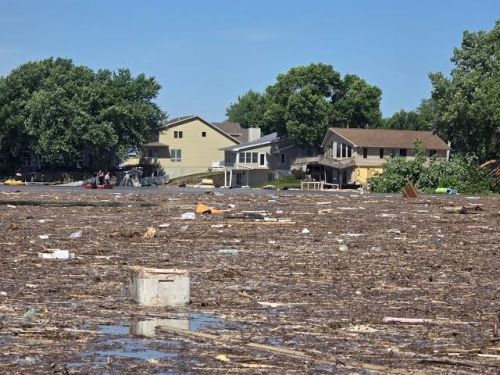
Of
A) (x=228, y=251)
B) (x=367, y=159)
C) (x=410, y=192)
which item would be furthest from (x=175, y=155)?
(x=228, y=251)

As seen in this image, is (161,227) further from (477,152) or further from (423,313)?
(477,152)

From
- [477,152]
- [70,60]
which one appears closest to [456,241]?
[477,152]

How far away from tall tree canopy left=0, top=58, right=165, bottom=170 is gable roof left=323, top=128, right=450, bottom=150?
19.4 metres

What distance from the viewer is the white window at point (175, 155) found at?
103 metres

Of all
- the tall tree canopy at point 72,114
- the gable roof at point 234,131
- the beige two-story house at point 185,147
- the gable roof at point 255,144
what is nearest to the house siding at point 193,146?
the beige two-story house at point 185,147

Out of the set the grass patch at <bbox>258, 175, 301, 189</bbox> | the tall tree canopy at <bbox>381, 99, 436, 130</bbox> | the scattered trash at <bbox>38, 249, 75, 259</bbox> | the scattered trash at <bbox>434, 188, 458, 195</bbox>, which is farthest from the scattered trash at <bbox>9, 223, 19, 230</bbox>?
the tall tree canopy at <bbox>381, 99, 436, 130</bbox>

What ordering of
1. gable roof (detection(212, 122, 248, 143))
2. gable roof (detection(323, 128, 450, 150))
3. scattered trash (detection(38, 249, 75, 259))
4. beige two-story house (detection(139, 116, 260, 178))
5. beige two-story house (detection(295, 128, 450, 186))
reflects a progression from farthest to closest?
gable roof (detection(212, 122, 248, 143)) → beige two-story house (detection(139, 116, 260, 178)) → gable roof (detection(323, 128, 450, 150)) → beige two-story house (detection(295, 128, 450, 186)) → scattered trash (detection(38, 249, 75, 259))

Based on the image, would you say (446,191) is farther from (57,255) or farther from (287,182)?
(57,255)

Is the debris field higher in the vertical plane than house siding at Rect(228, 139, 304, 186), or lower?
lower

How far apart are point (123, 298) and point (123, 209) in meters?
19.2

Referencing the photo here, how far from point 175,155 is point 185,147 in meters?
1.45

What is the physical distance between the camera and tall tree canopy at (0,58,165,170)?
286 ft

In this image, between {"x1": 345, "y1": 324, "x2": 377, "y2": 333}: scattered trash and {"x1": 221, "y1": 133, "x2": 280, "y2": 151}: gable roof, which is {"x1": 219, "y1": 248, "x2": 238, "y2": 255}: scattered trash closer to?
{"x1": 345, "y1": 324, "x2": 377, "y2": 333}: scattered trash

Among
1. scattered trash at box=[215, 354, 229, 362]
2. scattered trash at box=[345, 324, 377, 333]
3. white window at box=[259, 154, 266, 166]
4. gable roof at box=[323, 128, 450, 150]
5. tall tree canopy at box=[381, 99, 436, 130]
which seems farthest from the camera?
tall tree canopy at box=[381, 99, 436, 130]
